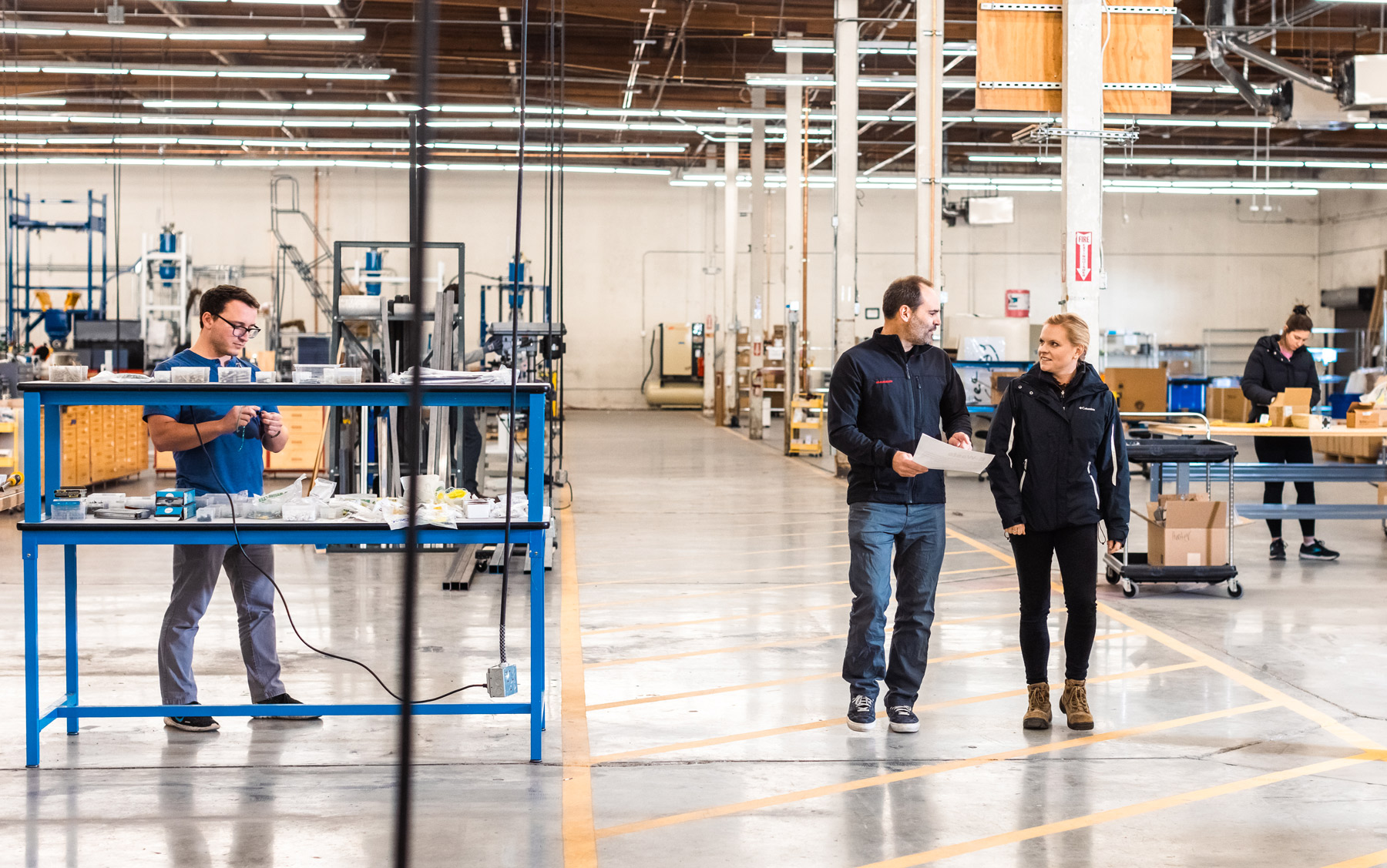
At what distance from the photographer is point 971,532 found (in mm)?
10547

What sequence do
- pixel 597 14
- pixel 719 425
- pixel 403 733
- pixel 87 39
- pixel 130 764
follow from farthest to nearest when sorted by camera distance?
pixel 719 425 → pixel 87 39 → pixel 597 14 → pixel 130 764 → pixel 403 733

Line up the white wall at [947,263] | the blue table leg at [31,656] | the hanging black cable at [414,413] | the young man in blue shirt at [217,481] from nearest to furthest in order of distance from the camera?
1. the hanging black cable at [414,413]
2. the blue table leg at [31,656]
3. the young man in blue shirt at [217,481]
4. the white wall at [947,263]

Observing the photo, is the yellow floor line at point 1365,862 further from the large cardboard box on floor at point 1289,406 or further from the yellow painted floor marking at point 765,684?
the large cardboard box on floor at point 1289,406

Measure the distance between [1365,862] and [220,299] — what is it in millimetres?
4276

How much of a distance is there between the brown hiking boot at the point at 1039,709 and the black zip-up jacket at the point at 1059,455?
640 mm

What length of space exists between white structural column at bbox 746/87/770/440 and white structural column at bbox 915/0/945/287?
9038 mm

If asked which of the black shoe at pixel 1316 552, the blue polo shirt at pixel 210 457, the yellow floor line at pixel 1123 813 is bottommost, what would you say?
the yellow floor line at pixel 1123 813

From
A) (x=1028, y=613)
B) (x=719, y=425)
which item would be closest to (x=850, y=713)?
(x=1028, y=613)

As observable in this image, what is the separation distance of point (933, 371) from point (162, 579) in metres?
5.66

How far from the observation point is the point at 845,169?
50.6 feet

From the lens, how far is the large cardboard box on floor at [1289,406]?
8.73 meters

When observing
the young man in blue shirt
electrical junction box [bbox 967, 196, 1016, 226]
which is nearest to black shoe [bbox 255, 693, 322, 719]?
the young man in blue shirt

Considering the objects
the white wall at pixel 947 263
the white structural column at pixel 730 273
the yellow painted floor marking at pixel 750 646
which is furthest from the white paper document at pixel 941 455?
the white wall at pixel 947 263

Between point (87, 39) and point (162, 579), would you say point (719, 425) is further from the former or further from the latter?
point (162, 579)
